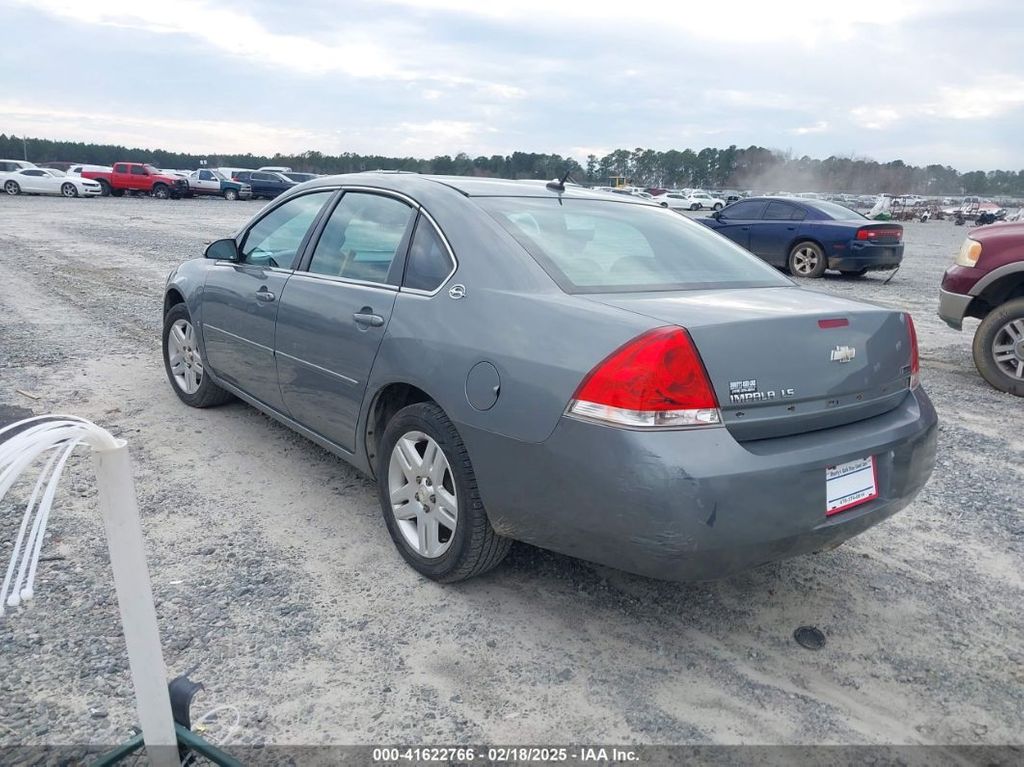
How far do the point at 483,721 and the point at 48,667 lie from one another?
1436mm

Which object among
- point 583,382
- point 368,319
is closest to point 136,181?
point 368,319

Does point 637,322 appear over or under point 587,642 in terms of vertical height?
over

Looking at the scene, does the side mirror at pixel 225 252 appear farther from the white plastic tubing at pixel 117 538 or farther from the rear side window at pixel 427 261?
the white plastic tubing at pixel 117 538

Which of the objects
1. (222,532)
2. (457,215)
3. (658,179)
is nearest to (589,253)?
(457,215)

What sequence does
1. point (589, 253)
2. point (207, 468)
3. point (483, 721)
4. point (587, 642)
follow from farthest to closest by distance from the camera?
point (207, 468) → point (589, 253) → point (587, 642) → point (483, 721)

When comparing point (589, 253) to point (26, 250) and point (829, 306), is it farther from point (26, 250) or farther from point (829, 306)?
point (26, 250)

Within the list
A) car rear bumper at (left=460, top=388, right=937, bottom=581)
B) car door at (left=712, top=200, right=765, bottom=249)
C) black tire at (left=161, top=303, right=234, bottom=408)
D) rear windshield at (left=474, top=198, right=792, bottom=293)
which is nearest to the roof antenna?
rear windshield at (left=474, top=198, right=792, bottom=293)

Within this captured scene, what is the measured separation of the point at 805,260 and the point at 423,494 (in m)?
12.4

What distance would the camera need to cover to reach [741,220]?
14.7 metres

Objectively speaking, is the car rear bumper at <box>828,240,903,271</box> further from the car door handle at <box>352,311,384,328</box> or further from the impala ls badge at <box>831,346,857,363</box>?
the car door handle at <box>352,311,384,328</box>

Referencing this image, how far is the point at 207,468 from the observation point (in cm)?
Result: 429

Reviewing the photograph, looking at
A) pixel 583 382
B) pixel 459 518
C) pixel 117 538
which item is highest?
pixel 583 382

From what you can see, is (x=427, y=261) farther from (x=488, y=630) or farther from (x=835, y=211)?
(x=835, y=211)

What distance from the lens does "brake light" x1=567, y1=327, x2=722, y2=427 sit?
2408mm
